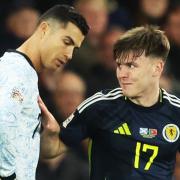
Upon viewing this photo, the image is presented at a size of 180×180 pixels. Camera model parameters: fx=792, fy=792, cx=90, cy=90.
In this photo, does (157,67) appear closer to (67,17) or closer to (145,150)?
(145,150)

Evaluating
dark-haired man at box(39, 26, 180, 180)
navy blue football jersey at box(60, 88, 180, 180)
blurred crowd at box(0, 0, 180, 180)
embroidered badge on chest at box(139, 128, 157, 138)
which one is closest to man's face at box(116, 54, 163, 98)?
dark-haired man at box(39, 26, 180, 180)

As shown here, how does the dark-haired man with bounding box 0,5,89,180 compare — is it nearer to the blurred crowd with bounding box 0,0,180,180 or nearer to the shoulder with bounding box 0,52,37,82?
the shoulder with bounding box 0,52,37,82

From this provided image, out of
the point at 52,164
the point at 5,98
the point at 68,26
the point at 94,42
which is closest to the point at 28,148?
the point at 5,98

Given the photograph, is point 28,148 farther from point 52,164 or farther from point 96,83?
point 96,83

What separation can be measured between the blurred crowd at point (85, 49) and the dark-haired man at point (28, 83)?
6.97 ft

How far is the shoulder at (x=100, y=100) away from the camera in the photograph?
5.38m

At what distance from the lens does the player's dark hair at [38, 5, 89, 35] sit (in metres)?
5.21

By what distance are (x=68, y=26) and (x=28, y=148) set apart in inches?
33.8

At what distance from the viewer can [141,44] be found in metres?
5.37

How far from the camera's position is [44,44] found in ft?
17.0

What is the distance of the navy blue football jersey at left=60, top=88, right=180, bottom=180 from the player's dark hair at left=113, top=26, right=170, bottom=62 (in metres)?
0.30

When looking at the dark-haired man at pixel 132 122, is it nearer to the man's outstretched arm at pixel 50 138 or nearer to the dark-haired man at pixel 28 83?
the man's outstretched arm at pixel 50 138

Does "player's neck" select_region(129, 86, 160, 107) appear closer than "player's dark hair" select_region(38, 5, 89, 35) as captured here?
No

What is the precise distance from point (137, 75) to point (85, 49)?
3.22 metres
